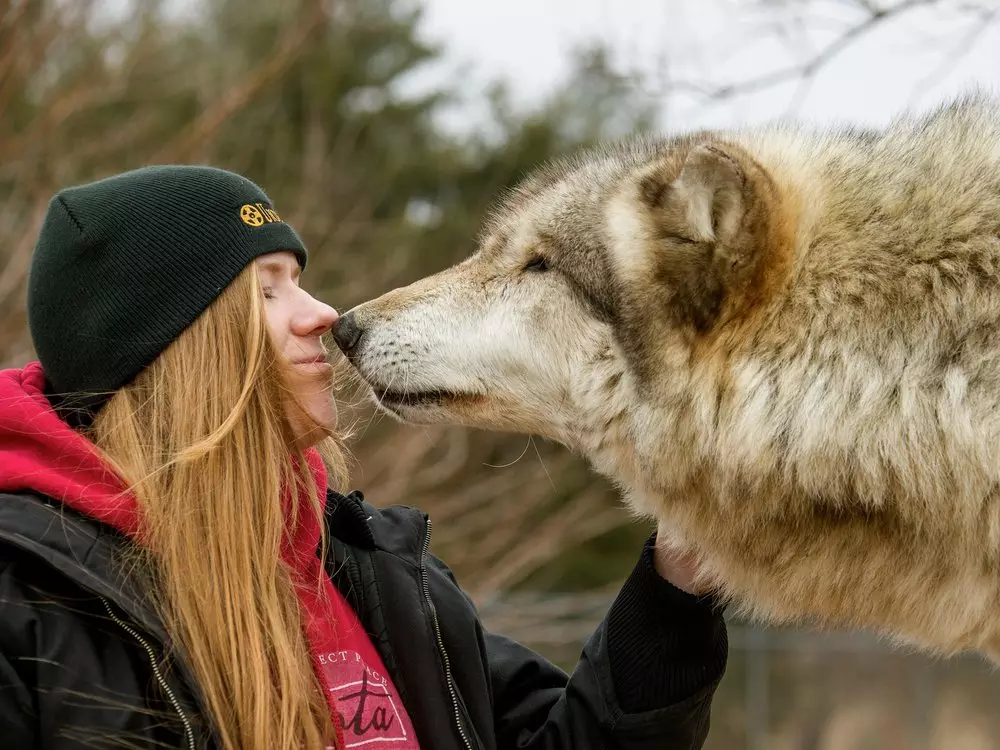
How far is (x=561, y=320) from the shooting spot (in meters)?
2.76

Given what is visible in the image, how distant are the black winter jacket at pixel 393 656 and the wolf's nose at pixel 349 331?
0.44 m

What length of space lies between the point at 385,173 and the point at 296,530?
13.2 meters

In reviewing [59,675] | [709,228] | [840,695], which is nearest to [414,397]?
[709,228]

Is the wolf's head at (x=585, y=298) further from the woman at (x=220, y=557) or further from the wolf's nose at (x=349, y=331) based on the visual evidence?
the woman at (x=220, y=557)

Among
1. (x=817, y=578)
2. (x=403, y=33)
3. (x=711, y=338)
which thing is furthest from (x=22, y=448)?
(x=403, y=33)

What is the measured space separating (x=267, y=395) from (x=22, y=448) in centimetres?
53

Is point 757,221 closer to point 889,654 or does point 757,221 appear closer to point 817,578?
point 817,578

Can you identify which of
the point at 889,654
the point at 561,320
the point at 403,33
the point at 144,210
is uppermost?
the point at 144,210

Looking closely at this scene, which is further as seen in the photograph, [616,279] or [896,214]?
[616,279]

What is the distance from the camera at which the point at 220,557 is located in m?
2.17

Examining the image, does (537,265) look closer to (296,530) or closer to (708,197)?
(708,197)

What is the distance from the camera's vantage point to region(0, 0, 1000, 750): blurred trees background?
513cm

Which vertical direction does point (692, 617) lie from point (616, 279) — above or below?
below

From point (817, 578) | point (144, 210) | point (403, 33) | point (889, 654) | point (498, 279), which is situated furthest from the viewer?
point (403, 33)
